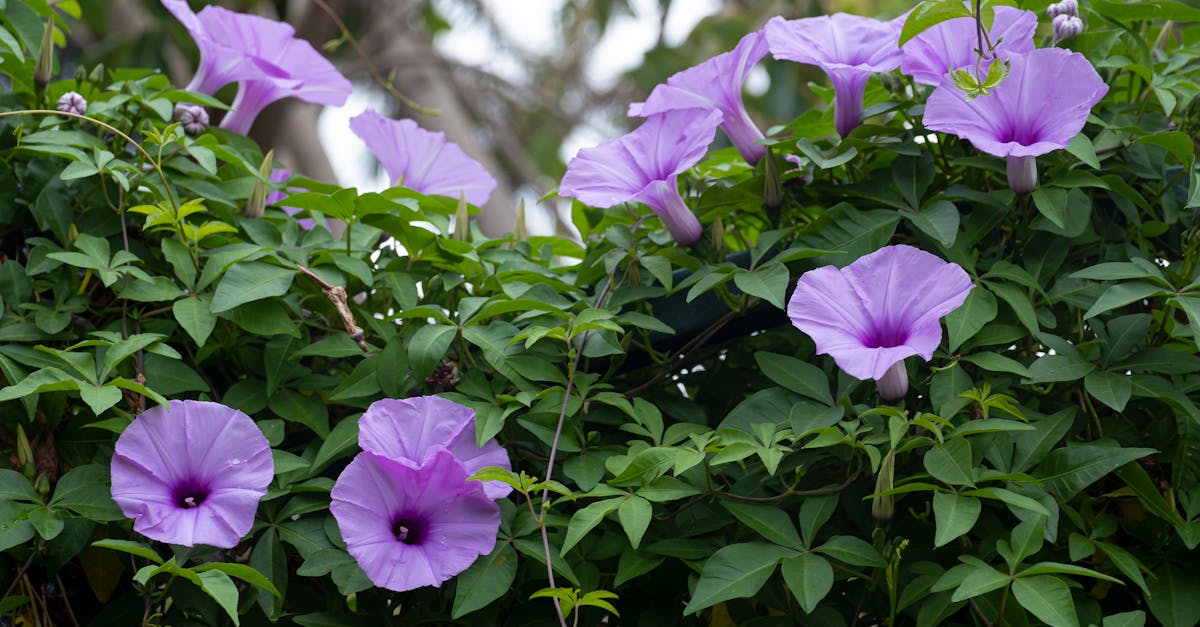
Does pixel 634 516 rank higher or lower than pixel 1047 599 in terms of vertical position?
higher

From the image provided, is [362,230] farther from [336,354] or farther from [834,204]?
[834,204]

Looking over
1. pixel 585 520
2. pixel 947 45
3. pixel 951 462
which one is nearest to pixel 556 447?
pixel 585 520

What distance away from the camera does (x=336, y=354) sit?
1.04m

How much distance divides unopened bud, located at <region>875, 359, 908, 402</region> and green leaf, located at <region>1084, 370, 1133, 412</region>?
15 cm

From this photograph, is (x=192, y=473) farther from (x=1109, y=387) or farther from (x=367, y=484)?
(x=1109, y=387)

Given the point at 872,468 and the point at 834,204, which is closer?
the point at 872,468

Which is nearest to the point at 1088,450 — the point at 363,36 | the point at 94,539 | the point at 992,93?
the point at 992,93

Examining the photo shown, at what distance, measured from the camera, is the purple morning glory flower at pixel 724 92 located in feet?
3.69

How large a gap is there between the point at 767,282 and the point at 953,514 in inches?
10.3

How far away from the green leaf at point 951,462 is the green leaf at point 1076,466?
3.0 inches

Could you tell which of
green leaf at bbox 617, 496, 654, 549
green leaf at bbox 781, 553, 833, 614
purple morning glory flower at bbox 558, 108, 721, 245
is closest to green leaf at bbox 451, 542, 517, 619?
green leaf at bbox 617, 496, 654, 549

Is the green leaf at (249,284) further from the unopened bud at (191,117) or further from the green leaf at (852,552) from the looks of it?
the green leaf at (852,552)

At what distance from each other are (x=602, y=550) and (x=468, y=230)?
459 mm

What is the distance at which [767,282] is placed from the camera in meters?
1.00
